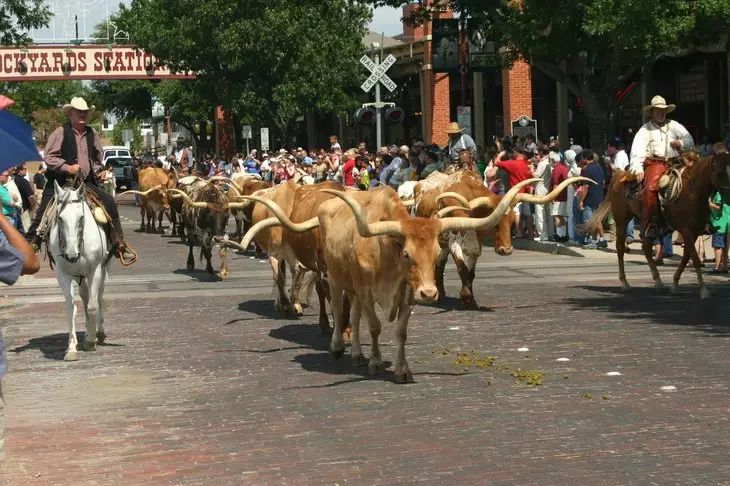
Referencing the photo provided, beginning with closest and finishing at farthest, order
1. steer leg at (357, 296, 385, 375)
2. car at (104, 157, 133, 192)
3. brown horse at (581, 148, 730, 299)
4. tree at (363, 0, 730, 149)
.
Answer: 1. steer leg at (357, 296, 385, 375)
2. brown horse at (581, 148, 730, 299)
3. tree at (363, 0, 730, 149)
4. car at (104, 157, 133, 192)

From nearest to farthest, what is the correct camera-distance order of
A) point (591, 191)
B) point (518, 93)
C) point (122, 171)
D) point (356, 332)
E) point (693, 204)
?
point (356, 332)
point (693, 204)
point (591, 191)
point (518, 93)
point (122, 171)

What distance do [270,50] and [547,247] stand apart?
2534 cm

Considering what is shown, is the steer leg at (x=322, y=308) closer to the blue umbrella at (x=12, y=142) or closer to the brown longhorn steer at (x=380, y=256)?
the brown longhorn steer at (x=380, y=256)

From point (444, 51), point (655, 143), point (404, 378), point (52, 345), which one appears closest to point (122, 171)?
point (444, 51)

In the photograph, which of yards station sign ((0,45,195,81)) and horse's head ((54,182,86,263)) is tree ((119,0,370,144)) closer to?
yards station sign ((0,45,195,81))

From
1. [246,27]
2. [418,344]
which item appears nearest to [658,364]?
[418,344]

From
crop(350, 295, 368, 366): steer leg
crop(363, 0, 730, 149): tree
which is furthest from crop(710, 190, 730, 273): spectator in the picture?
crop(350, 295, 368, 366): steer leg

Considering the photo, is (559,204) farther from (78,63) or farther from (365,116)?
(78,63)

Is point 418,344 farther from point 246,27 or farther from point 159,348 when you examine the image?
point 246,27

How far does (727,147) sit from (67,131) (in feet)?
31.1

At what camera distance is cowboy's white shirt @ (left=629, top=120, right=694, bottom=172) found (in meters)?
18.5

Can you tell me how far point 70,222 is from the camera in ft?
45.2

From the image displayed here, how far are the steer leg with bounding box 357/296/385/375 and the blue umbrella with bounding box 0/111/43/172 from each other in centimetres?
622

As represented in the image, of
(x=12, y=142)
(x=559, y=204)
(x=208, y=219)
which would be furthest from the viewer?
(x=559, y=204)
